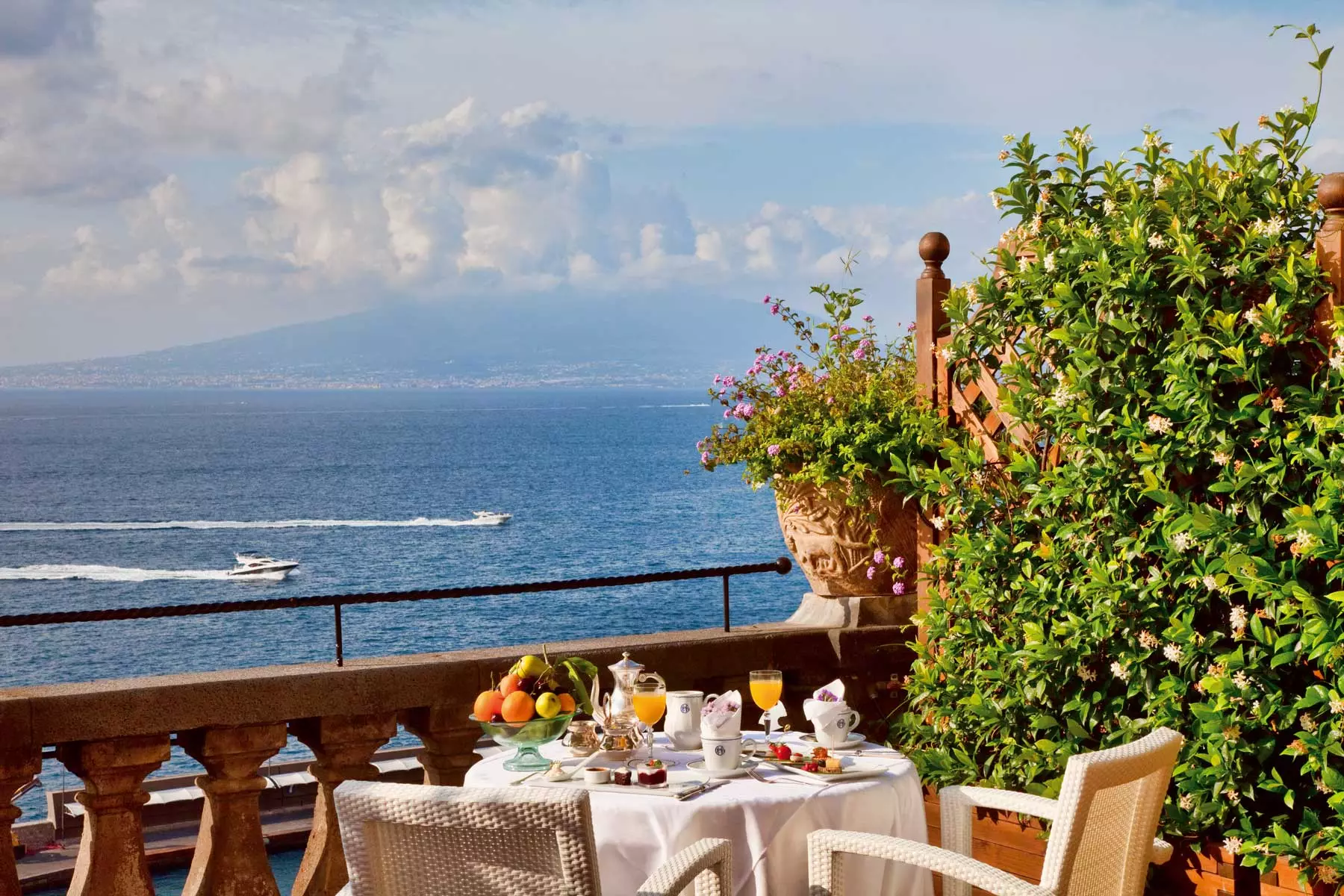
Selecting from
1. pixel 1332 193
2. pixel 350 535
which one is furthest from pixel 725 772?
pixel 350 535

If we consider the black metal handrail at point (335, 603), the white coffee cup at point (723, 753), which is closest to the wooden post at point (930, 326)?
the black metal handrail at point (335, 603)

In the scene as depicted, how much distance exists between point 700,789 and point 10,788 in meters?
1.72

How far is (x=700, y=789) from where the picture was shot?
104 inches

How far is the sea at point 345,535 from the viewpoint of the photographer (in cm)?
4356

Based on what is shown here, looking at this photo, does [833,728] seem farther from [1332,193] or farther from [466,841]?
[1332,193]

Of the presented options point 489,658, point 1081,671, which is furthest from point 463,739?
point 1081,671

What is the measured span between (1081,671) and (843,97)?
83.2 m

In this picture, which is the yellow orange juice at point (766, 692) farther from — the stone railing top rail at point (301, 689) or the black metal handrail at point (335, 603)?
the stone railing top rail at point (301, 689)

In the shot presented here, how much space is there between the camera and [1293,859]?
305 centimetres

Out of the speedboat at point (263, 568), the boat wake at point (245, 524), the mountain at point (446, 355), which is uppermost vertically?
the mountain at point (446, 355)

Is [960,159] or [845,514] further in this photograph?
[960,159]

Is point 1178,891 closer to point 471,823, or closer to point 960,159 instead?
point 471,823

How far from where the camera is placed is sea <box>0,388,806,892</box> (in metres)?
43.6

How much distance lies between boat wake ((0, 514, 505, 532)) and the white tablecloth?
59.8 metres
